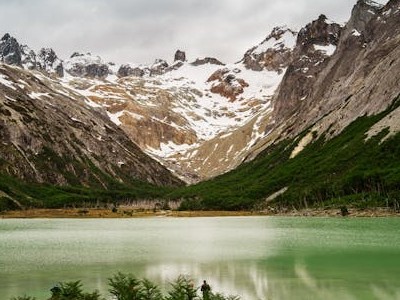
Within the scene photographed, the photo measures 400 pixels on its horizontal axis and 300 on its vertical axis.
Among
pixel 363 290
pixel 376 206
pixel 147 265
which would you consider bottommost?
pixel 363 290

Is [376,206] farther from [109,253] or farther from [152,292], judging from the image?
[152,292]

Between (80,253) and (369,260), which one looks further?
(80,253)

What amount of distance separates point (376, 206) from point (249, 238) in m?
86.0

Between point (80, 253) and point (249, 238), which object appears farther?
point (249, 238)

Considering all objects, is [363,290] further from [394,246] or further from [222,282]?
[394,246]

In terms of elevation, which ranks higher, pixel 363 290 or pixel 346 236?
pixel 346 236

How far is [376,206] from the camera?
6772 inches

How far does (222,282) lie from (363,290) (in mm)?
12345

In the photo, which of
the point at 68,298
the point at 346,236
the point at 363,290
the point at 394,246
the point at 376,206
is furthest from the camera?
the point at 376,206

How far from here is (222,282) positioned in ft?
162

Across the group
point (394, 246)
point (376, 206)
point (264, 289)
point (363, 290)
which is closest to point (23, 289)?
point (264, 289)

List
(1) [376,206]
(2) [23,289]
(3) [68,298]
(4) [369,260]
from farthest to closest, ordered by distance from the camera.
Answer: (1) [376,206] < (4) [369,260] < (2) [23,289] < (3) [68,298]

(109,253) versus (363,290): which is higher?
(109,253)

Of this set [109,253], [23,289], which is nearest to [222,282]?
[23,289]
